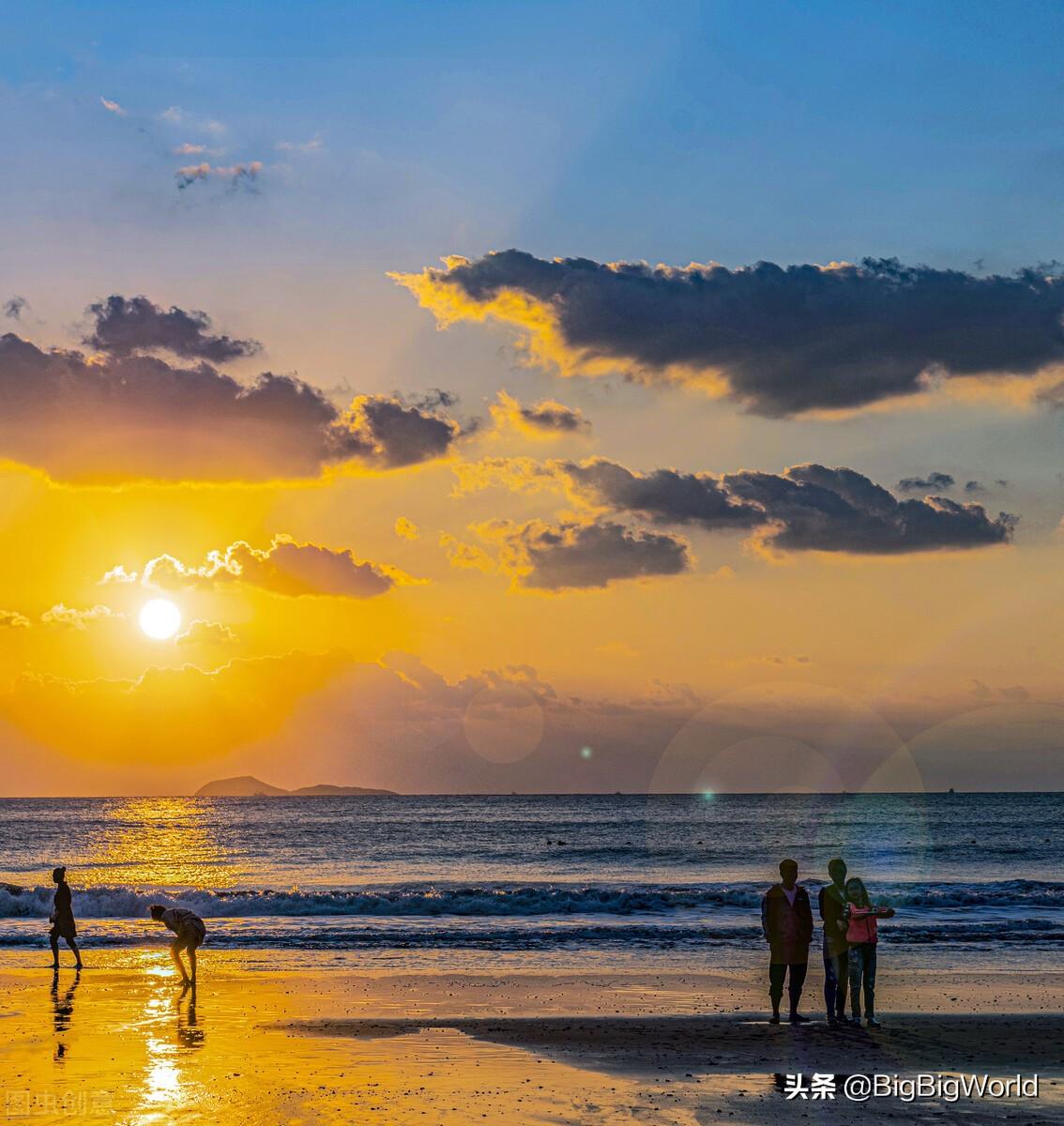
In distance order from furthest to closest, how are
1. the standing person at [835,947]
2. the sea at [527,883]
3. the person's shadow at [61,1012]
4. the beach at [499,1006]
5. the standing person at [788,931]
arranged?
the sea at [527,883] → the standing person at [788,931] → the standing person at [835,947] → the person's shadow at [61,1012] → the beach at [499,1006]

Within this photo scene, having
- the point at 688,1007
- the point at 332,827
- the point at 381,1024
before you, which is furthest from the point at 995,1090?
the point at 332,827

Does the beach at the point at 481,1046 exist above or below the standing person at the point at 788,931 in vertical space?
below

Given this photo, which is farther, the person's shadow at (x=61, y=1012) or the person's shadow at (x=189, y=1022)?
the person's shadow at (x=189, y=1022)

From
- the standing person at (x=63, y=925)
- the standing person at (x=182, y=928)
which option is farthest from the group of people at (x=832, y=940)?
the standing person at (x=63, y=925)

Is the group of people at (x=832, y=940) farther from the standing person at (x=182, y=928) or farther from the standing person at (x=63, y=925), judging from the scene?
the standing person at (x=63, y=925)

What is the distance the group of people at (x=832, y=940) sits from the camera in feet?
55.5

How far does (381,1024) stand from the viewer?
17.6 metres

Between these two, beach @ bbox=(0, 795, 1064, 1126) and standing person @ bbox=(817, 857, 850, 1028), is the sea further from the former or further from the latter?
standing person @ bbox=(817, 857, 850, 1028)

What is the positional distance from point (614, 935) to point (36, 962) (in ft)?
44.7

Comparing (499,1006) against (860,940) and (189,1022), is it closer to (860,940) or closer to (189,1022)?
(189,1022)

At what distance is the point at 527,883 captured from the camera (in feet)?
173

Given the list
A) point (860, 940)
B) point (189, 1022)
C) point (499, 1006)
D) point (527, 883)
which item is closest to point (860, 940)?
point (860, 940)

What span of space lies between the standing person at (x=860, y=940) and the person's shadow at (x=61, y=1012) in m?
10.5

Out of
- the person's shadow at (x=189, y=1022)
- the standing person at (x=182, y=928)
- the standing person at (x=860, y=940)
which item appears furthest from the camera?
the standing person at (x=182, y=928)
